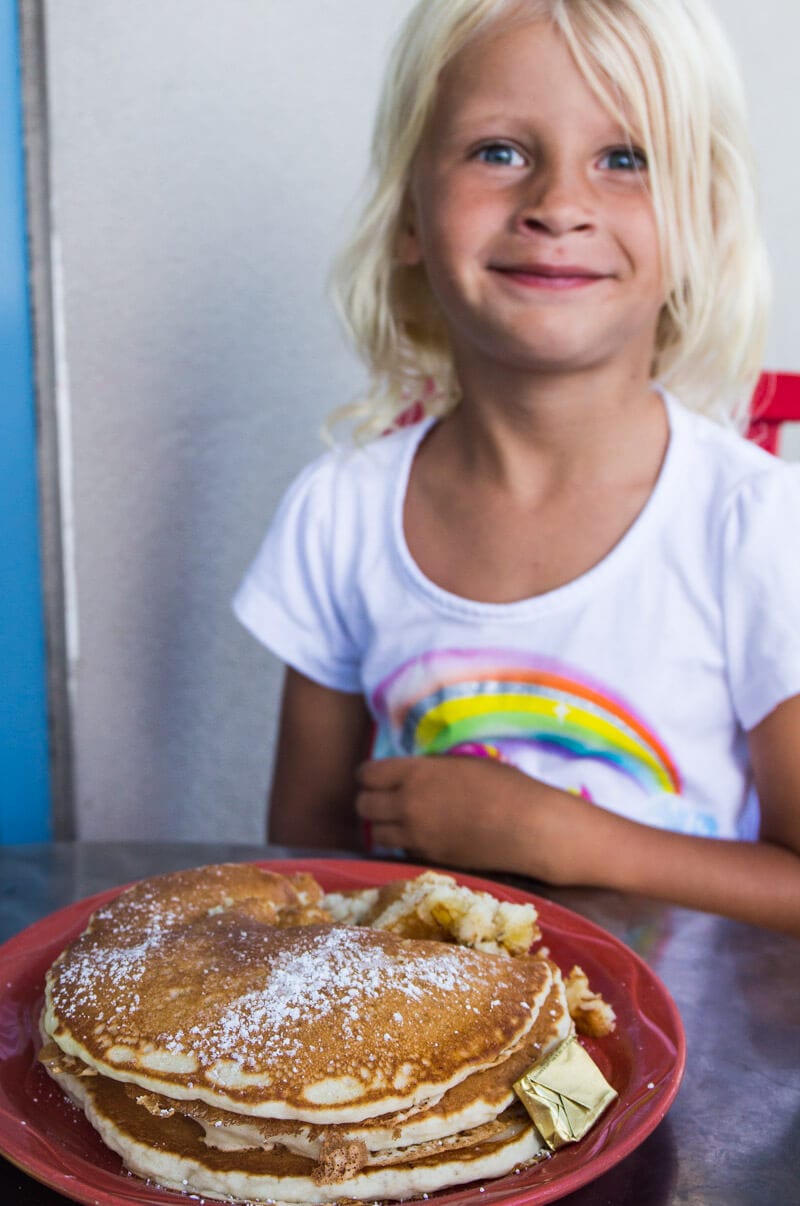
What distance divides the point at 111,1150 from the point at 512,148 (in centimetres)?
102

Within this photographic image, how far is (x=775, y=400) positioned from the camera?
1567mm

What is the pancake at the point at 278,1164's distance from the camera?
53 cm

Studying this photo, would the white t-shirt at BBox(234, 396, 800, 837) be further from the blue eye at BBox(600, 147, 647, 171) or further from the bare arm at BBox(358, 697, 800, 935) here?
the blue eye at BBox(600, 147, 647, 171)

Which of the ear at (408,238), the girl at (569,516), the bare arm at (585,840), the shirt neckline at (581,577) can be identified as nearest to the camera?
the bare arm at (585,840)

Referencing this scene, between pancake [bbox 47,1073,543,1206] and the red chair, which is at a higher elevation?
the red chair

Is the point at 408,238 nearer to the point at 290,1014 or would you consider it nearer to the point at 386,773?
the point at 386,773

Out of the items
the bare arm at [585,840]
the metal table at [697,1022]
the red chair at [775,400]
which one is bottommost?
the bare arm at [585,840]

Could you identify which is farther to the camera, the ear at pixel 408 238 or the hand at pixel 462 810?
the ear at pixel 408 238

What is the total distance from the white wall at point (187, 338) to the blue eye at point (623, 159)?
74 centimetres

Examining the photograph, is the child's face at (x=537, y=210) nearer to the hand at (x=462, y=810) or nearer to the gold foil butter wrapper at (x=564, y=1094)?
the hand at (x=462, y=810)

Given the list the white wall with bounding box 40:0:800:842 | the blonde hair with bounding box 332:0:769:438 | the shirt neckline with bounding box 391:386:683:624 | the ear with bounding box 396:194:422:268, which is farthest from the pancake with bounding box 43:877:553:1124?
the white wall with bounding box 40:0:800:842

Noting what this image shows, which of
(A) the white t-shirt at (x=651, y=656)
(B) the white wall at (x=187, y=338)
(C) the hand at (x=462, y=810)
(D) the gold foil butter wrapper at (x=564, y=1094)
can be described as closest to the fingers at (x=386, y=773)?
(C) the hand at (x=462, y=810)

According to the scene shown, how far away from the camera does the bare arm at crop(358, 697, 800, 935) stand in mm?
1079

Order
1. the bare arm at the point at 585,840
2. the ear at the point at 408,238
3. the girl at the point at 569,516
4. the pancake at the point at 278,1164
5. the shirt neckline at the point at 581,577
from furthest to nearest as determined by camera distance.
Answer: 1. the ear at the point at 408,238
2. the shirt neckline at the point at 581,577
3. the girl at the point at 569,516
4. the bare arm at the point at 585,840
5. the pancake at the point at 278,1164
